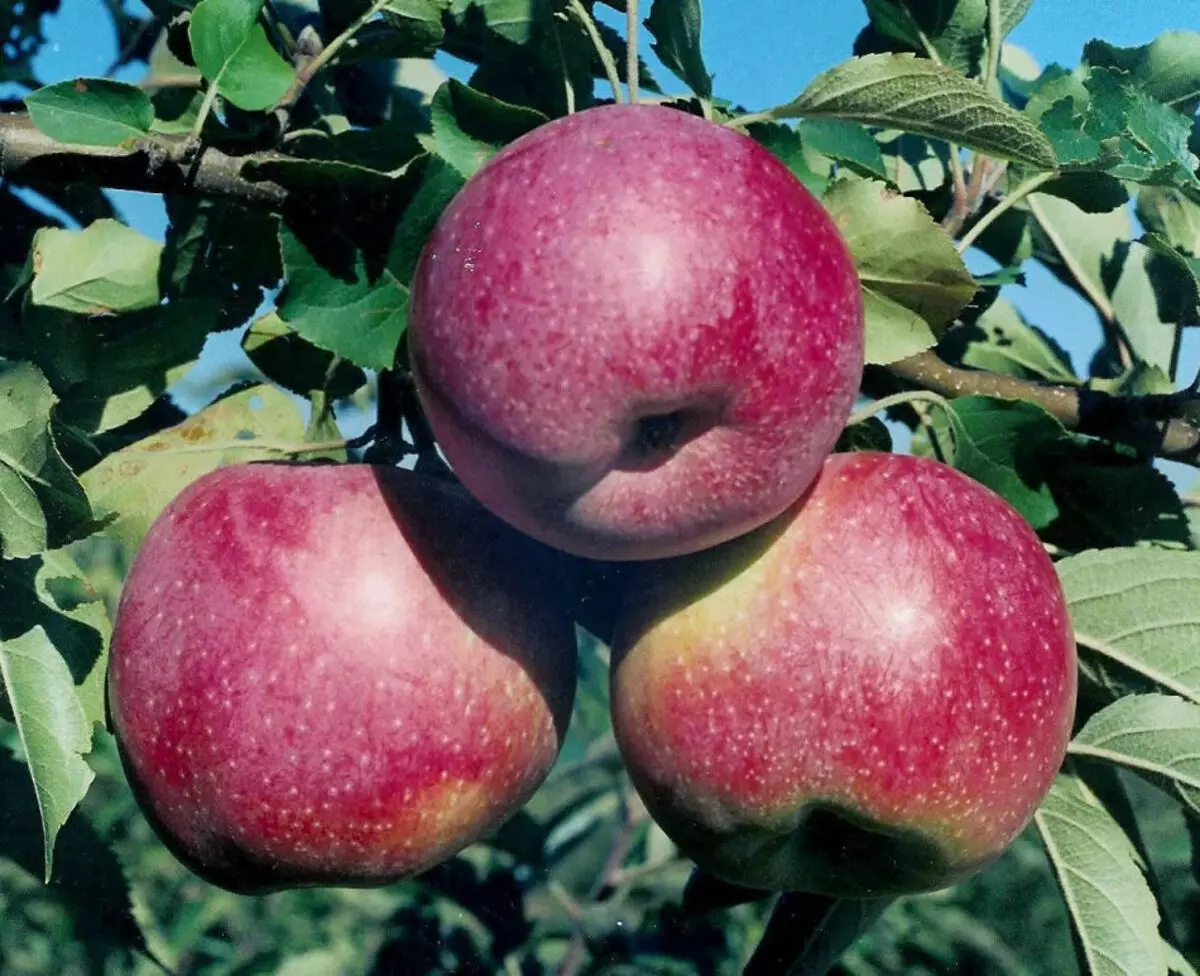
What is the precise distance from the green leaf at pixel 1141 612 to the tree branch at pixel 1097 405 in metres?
0.09

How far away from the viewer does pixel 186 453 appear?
1005 millimetres

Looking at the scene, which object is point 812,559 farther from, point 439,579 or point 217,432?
point 217,432

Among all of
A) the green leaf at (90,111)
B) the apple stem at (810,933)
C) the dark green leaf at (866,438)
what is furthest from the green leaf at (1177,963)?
the green leaf at (90,111)

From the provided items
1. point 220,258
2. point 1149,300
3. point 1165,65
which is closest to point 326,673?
point 220,258

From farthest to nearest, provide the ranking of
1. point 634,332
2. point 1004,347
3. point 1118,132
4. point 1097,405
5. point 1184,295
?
point 1004,347 → point 1184,295 → point 1097,405 → point 1118,132 → point 634,332

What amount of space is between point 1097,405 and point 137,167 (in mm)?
749

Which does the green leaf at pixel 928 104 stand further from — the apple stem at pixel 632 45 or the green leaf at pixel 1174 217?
the green leaf at pixel 1174 217

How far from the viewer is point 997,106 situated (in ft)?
2.42

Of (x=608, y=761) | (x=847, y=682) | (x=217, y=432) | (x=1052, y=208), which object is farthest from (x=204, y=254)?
(x=608, y=761)

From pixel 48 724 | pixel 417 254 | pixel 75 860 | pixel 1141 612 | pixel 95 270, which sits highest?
pixel 417 254

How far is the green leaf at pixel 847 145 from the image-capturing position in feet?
3.09

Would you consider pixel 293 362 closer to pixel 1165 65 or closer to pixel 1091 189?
pixel 1091 189

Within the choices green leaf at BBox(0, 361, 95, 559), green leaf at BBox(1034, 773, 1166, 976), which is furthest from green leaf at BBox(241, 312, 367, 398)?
green leaf at BBox(1034, 773, 1166, 976)

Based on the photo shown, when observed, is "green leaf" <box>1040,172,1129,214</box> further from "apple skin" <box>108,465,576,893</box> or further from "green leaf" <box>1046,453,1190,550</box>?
"apple skin" <box>108,465,576,893</box>
